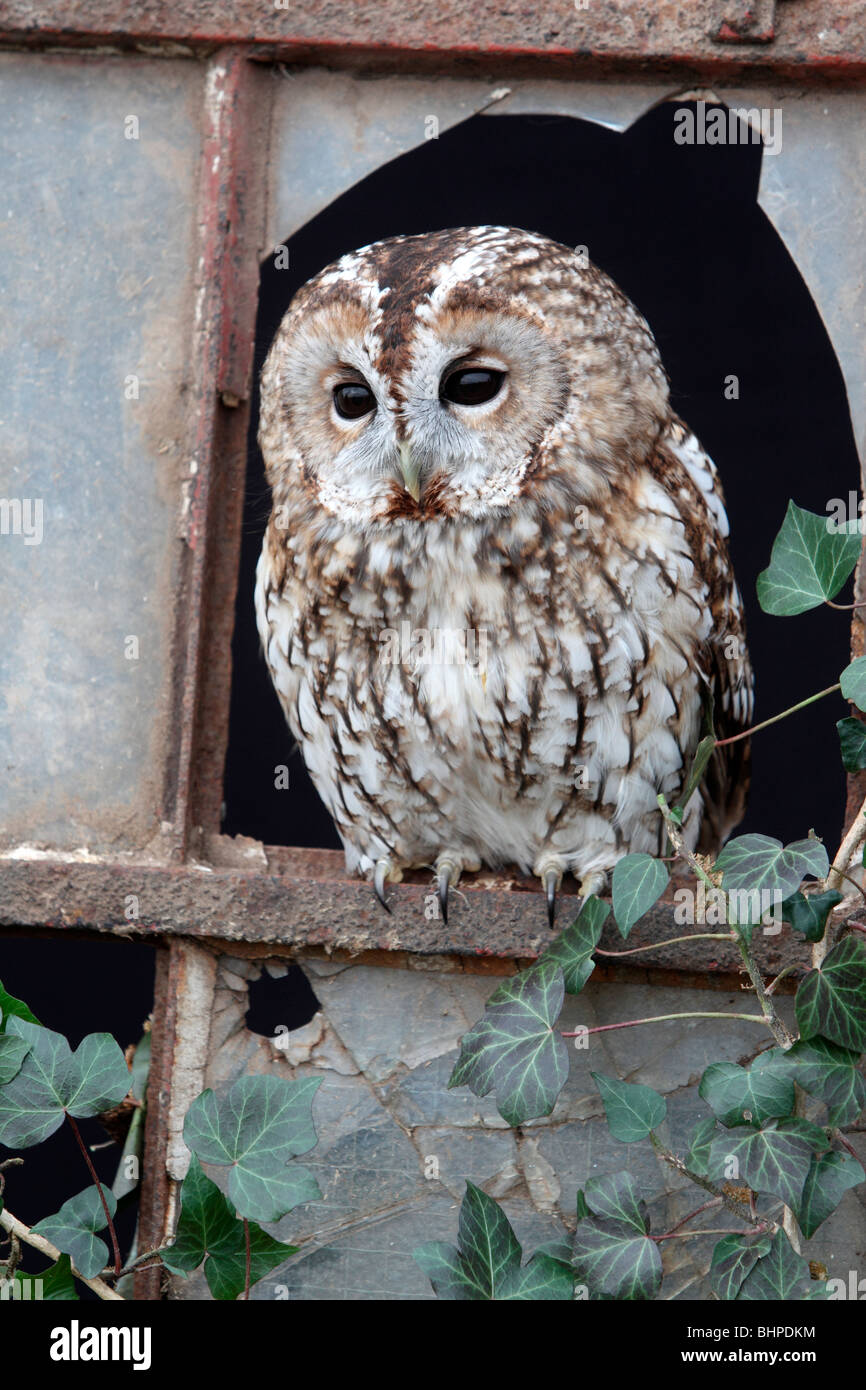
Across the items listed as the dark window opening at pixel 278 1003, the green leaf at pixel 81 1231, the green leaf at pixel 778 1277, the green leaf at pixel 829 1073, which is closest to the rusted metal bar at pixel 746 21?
the green leaf at pixel 829 1073

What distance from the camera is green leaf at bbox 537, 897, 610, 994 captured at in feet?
6.28

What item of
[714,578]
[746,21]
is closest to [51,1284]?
[714,578]

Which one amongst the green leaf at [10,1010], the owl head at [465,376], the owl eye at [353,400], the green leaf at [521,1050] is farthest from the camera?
the owl eye at [353,400]

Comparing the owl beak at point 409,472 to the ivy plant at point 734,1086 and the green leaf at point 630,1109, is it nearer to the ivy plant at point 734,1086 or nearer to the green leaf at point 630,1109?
the ivy plant at point 734,1086

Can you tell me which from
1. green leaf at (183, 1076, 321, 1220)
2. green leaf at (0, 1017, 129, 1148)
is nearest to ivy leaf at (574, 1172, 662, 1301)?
green leaf at (183, 1076, 321, 1220)

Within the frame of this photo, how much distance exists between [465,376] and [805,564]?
599mm

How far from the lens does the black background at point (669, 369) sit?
12.3 feet

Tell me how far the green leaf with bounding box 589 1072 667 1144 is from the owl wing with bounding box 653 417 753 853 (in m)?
0.76

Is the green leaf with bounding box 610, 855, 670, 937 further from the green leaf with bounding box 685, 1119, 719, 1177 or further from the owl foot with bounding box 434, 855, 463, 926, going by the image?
the owl foot with bounding box 434, 855, 463, 926

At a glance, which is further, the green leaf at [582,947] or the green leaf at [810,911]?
the green leaf at [582,947]

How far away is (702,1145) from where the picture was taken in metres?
1.86

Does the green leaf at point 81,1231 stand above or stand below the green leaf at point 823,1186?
below

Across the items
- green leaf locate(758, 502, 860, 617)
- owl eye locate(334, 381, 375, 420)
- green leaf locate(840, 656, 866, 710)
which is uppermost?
owl eye locate(334, 381, 375, 420)

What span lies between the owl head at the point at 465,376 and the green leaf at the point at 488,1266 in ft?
3.42
